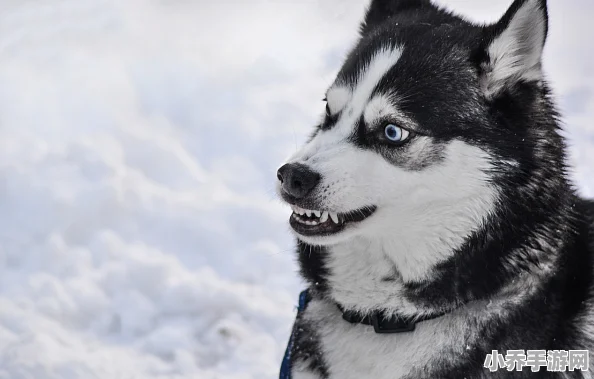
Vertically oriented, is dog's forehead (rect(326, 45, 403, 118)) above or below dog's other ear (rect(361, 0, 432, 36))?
below

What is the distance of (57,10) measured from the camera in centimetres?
633

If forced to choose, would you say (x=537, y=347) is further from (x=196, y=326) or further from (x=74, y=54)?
(x=74, y=54)

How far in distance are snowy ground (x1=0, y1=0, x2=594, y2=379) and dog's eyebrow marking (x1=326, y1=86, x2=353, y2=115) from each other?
105 centimetres

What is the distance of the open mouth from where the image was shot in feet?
7.82

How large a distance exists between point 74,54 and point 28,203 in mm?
1942

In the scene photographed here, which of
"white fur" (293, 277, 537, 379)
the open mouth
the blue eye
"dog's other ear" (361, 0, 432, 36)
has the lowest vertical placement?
"white fur" (293, 277, 537, 379)

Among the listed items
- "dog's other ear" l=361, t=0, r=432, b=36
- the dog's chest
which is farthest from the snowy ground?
the dog's chest

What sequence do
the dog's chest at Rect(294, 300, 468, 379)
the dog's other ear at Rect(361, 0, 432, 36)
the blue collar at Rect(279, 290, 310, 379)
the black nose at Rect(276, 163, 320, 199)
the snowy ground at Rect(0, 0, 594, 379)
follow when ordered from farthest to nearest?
the snowy ground at Rect(0, 0, 594, 379)
the dog's other ear at Rect(361, 0, 432, 36)
the blue collar at Rect(279, 290, 310, 379)
the dog's chest at Rect(294, 300, 468, 379)
the black nose at Rect(276, 163, 320, 199)

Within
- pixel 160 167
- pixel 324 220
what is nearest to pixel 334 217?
pixel 324 220

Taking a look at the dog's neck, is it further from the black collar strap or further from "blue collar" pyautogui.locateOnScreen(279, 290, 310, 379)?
"blue collar" pyautogui.locateOnScreen(279, 290, 310, 379)

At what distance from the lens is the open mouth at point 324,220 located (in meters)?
2.38

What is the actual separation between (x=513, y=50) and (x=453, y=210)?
613mm

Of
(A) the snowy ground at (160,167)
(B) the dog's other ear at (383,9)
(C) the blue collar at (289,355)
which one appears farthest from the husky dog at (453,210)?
(A) the snowy ground at (160,167)

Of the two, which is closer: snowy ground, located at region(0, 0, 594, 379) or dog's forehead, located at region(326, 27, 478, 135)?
dog's forehead, located at region(326, 27, 478, 135)
